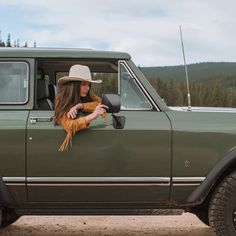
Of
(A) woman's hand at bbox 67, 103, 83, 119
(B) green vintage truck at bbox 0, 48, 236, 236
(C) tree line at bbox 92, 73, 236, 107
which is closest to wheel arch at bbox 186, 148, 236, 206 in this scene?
(B) green vintage truck at bbox 0, 48, 236, 236

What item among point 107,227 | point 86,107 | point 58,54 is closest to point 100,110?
point 86,107

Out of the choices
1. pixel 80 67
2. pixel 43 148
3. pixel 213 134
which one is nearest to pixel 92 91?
pixel 80 67

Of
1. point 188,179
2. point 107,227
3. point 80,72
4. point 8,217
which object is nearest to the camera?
point 188,179

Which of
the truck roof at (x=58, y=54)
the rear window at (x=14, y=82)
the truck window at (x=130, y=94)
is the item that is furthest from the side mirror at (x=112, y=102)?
the rear window at (x=14, y=82)

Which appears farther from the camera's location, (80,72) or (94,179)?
(80,72)

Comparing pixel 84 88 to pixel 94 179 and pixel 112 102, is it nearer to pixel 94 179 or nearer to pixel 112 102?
pixel 112 102

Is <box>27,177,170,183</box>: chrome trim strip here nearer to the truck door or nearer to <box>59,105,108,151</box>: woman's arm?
the truck door

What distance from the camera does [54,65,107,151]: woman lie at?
438 cm

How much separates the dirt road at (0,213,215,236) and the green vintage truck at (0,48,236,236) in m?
1.38

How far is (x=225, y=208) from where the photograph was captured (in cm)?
448

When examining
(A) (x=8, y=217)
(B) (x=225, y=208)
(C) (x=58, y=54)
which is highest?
(C) (x=58, y=54)

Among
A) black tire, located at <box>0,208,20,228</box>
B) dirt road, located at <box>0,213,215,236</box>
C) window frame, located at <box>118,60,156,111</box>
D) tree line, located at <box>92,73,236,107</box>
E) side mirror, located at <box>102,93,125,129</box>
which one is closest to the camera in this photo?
side mirror, located at <box>102,93,125,129</box>

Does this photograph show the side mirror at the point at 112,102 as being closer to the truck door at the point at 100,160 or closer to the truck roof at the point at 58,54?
the truck door at the point at 100,160

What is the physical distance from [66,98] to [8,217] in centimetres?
171
